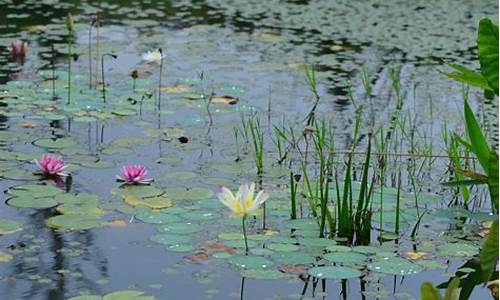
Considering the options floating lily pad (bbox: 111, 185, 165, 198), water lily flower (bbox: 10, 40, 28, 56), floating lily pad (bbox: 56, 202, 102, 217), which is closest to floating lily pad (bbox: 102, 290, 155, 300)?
floating lily pad (bbox: 56, 202, 102, 217)

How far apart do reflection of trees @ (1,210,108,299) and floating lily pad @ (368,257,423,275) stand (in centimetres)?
54

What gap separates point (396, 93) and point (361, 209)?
4.87 feet

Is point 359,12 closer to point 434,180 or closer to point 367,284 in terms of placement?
point 434,180

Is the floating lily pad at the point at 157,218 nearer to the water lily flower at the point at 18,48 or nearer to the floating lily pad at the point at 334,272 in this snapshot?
the floating lily pad at the point at 334,272

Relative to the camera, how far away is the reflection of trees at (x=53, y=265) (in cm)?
183

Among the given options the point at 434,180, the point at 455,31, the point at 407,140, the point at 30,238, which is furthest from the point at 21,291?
the point at 455,31

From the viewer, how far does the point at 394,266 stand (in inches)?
78.2

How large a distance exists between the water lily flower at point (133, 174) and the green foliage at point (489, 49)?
36.5 inches

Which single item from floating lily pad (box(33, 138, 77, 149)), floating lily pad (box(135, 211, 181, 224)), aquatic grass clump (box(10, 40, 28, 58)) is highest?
aquatic grass clump (box(10, 40, 28, 58))

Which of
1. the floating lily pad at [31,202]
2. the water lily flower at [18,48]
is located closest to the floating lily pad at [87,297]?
the floating lily pad at [31,202]

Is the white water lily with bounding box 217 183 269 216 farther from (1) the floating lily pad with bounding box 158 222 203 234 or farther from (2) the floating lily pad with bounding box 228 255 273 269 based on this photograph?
(1) the floating lily pad with bounding box 158 222 203 234

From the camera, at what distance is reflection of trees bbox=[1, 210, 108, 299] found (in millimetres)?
1833

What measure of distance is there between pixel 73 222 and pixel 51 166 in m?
0.34

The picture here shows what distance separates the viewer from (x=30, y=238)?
6.87 ft
